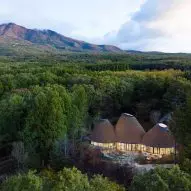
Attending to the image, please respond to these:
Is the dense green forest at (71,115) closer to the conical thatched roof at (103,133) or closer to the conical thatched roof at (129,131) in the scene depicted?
the conical thatched roof at (103,133)

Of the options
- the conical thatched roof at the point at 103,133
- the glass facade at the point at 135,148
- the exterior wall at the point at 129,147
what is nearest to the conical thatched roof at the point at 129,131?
the exterior wall at the point at 129,147

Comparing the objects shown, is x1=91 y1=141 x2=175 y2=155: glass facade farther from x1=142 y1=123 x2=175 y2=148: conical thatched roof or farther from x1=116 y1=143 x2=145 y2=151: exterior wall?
x1=142 y1=123 x2=175 y2=148: conical thatched roof

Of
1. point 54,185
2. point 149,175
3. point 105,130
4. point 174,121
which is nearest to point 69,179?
point 54,185

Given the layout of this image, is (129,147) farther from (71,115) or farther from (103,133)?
(71,115)

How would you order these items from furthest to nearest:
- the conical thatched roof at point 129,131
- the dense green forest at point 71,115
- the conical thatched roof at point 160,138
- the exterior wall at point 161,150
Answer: the conical thatched roof at point 129,131 < the conical thatched roof at point 160,138 < the exterior wall at point 161,150 < the dense green forest at point 71,115

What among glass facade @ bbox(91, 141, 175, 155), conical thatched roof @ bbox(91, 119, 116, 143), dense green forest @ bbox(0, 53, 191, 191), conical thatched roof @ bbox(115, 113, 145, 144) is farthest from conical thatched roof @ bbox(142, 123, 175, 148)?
conical thatched roof @ bbox(91, 119, 116, 143)

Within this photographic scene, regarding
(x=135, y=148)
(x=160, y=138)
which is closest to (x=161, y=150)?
(x=160, y=138)
